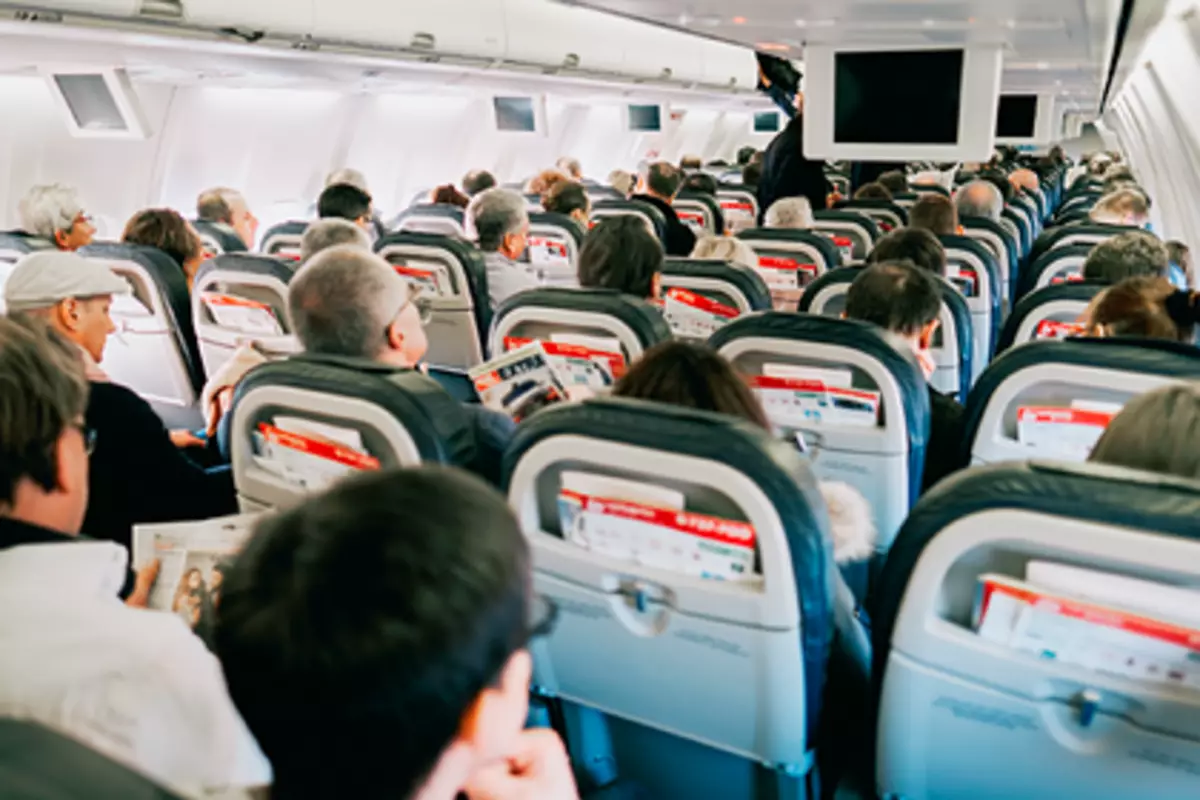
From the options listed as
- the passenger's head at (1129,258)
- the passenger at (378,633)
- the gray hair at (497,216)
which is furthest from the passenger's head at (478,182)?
the passenger at (378,633)

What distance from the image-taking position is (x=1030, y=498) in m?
1.46

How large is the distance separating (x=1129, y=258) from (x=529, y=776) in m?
3.68

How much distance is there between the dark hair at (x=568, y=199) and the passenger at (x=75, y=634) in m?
5.82

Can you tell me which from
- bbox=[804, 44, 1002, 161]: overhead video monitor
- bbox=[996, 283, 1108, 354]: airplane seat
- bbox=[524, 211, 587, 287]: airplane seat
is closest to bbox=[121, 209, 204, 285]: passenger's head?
bbox=[524, 211, 587, 287]: airplane seat

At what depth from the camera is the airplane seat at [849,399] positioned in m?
2.71

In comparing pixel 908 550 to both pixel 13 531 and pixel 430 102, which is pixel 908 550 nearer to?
pixel 13 531

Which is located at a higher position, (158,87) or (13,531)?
(158,87)

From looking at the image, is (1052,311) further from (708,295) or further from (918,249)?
(708,295)

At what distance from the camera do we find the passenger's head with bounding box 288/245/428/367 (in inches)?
107

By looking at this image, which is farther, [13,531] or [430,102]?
[430,102]

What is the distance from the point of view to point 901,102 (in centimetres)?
759

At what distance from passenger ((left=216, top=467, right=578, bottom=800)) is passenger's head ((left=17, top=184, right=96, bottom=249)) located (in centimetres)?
521

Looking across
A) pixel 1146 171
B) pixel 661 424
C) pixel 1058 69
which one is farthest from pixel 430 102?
pixel 661 424

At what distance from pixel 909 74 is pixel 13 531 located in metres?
7.38
